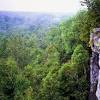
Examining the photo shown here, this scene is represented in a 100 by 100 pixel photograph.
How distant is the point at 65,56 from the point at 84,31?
7.42 meters

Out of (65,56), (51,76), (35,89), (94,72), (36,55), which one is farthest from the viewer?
(36,55)

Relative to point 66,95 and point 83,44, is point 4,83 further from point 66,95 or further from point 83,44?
point 83,44

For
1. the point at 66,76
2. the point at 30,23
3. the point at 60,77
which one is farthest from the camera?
the point at 30,23

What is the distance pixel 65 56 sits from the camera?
3556 cm

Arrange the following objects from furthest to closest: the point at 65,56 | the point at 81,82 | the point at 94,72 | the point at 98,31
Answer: the point at 65,56 → the point at 81,82 → the point at 94,72 → the point at 98,31

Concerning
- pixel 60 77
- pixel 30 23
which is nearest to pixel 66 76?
pixel 60 77

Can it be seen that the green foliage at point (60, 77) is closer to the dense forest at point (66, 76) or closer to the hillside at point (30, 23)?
the dense forest at point (66, 76)

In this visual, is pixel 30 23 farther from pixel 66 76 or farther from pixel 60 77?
pixel 66 76

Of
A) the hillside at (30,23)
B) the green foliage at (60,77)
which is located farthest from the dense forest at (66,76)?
the hillside at (30,23)

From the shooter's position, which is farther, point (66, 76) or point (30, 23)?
point (30, 23)

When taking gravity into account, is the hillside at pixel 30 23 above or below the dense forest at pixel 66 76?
above

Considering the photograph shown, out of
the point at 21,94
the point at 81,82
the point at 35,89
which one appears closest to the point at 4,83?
the point at 21,94

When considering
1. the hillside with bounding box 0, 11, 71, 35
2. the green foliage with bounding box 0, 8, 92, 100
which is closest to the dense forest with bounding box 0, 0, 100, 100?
the green foliage with bounding box 0, 8, 92, 100

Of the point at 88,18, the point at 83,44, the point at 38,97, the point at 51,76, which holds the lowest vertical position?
the point at 38,97
